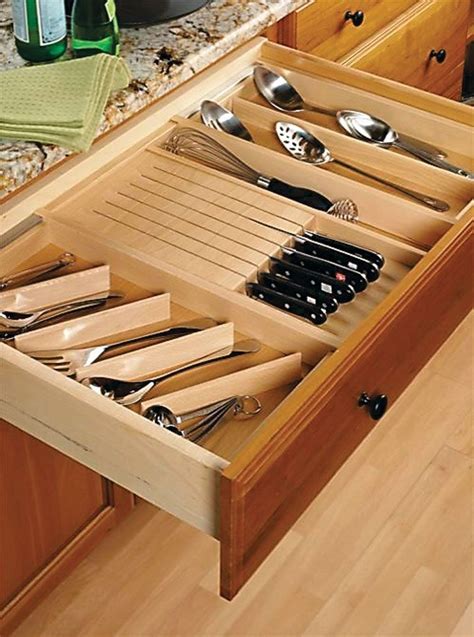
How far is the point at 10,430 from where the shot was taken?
1330 millimetres

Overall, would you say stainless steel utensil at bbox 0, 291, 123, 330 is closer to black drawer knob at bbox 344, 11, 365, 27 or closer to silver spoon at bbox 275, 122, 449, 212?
silver spoon at bbox 275, 122, 449, 212

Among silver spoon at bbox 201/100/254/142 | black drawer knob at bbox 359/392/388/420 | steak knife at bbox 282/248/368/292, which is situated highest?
silver spoon at bbox 201/100/254/142

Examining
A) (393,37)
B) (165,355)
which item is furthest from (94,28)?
(393,37)

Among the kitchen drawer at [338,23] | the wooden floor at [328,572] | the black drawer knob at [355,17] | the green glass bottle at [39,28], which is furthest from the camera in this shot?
the black drawer knob at [355,17]

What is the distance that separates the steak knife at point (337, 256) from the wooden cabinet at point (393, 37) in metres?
0.54

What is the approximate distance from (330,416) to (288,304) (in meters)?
0.20

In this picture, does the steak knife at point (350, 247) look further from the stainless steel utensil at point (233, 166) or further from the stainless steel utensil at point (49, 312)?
the stainless steel utensil at point (49, 312)

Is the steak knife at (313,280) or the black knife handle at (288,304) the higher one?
the steak knife at (313,280)

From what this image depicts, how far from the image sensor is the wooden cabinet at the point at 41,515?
1.40 m

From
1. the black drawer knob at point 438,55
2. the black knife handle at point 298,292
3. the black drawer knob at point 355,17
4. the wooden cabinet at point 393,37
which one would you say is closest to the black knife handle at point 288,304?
the black knife handle at point 298,292

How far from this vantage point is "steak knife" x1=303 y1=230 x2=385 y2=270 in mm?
1236

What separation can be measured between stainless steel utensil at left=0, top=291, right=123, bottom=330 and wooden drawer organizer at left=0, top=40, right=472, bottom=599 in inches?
1.6

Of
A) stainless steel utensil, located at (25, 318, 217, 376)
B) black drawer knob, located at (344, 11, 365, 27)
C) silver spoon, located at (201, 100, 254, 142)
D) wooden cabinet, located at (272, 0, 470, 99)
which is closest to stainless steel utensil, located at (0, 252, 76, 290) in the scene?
stainless steel utensil, located at (25, 318, 217, 376)

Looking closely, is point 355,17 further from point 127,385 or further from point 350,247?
point 127,385
